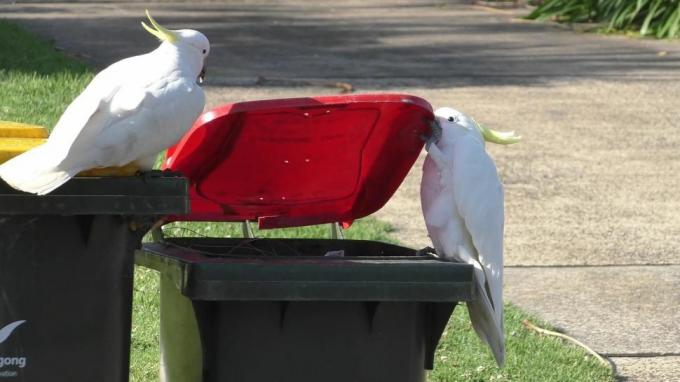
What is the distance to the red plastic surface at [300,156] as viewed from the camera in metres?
3.33

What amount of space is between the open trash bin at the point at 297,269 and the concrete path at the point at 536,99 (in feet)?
4.99

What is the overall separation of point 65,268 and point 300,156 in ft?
2.69

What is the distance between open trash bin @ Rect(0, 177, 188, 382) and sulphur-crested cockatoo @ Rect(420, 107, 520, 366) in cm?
74

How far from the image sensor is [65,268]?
3.08 meters

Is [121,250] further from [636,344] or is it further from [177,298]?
[636,344]

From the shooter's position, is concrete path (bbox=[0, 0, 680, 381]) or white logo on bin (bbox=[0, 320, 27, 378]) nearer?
white logo on bin (bbox=[0, 320, 27, 378])

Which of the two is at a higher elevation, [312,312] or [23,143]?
[23,143]

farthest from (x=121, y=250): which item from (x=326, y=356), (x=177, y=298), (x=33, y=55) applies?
(x=33, y=55)

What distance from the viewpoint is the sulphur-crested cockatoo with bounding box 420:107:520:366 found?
333 centimetres

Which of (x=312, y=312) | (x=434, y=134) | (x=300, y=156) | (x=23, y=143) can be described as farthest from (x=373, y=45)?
(x=312, y=312)

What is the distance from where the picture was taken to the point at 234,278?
3018mm

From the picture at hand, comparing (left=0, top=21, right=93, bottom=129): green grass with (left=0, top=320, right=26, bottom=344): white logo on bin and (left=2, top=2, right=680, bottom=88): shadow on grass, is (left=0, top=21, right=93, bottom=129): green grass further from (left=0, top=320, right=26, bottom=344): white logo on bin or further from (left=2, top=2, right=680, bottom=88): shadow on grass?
(left=0, top=320, right=26, bottom=344): white logo on bin

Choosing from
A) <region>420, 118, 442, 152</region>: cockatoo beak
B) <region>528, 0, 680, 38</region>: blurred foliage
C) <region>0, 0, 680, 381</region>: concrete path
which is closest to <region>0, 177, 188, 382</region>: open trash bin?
<region>420, 118, 442, 152</region>: cockatoo beak

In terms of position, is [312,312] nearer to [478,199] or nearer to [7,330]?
[478,199]
